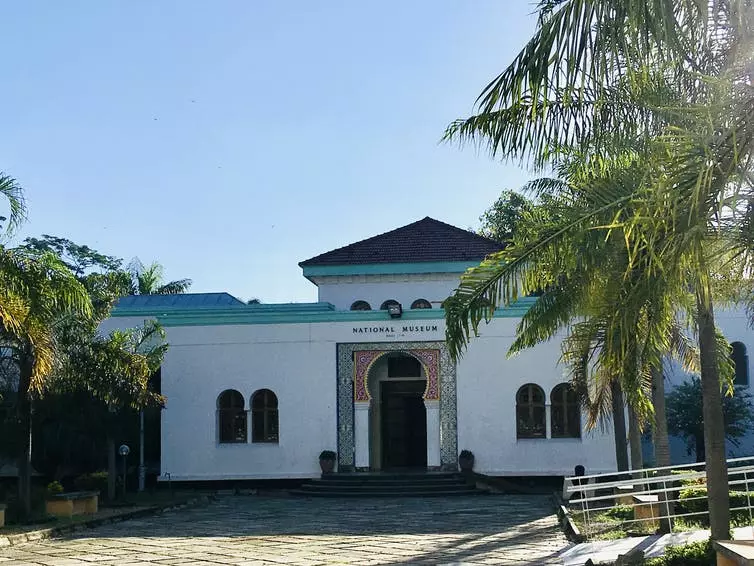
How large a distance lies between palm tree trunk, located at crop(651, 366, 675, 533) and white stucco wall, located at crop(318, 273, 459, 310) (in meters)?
13.1

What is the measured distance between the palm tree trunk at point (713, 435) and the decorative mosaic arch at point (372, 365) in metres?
15.4

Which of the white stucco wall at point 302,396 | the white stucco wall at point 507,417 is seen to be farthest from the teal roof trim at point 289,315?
the white stucco wall at point 507,417

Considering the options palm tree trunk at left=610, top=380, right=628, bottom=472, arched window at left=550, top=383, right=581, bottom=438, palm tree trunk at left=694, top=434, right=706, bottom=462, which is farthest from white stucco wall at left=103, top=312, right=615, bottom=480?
palm tree trunk at left=610, top=380, right=628, bottom=472

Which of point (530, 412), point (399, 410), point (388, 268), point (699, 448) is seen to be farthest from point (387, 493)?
point (699, 448)

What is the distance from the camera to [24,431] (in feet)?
56.2

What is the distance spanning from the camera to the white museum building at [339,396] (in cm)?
2444

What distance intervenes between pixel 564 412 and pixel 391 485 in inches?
203

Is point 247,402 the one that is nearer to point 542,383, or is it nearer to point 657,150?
point 542,383

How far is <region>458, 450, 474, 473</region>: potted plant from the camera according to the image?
24.1 metres

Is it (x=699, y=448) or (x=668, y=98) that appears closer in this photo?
(x=668, y=98)

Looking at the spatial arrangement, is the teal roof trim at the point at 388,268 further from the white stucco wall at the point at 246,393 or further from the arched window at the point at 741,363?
the arched window at the point at 741,363

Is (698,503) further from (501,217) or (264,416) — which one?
(501,217)

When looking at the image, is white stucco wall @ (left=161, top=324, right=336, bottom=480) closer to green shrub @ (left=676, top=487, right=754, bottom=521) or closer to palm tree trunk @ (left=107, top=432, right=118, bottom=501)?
palm tree trunk @ (left=107, top=432, right=118, bottom=501)

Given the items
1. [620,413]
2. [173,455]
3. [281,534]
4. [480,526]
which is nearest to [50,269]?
[281,534]
